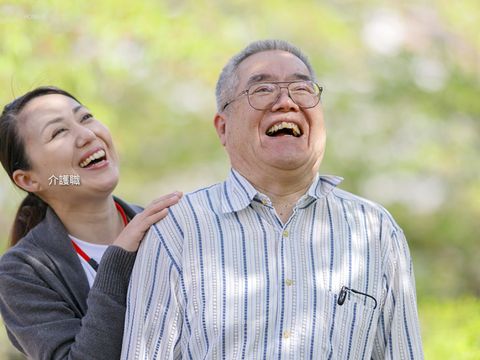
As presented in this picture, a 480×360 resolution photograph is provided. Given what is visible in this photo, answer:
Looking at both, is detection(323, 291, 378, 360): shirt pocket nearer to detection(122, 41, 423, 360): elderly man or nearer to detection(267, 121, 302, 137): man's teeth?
detection(122, 41, 423, 360): elderly man

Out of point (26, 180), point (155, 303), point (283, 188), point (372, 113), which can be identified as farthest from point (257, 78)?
point (372, 113)

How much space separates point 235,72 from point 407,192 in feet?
20.2

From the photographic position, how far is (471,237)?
7.98 metres

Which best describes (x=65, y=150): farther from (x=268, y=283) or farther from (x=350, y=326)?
(x=350, y=326)

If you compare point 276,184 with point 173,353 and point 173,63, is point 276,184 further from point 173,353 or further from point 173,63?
point 173,63

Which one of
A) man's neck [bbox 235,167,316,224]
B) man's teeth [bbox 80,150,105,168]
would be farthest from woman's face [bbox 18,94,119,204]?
man's neck [bbox 235,167,316,224]

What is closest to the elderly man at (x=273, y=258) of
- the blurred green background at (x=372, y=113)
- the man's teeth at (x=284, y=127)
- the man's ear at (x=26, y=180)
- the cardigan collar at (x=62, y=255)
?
the man's teeth at (x=284, y=127)

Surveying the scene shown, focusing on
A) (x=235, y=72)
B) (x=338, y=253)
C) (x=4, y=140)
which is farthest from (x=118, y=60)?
(x=338, y=253)

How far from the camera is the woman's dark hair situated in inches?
112

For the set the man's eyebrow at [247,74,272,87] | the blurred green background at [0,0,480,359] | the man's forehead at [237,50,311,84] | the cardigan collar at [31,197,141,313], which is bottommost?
the cardigan collar at [31,197,141,313]

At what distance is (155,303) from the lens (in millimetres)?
2268

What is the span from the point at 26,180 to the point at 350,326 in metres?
1.27

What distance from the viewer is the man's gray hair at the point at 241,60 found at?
97.9 inches

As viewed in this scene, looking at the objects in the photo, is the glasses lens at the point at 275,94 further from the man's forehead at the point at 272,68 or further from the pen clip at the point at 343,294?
the pen clip at the point at 343,294
